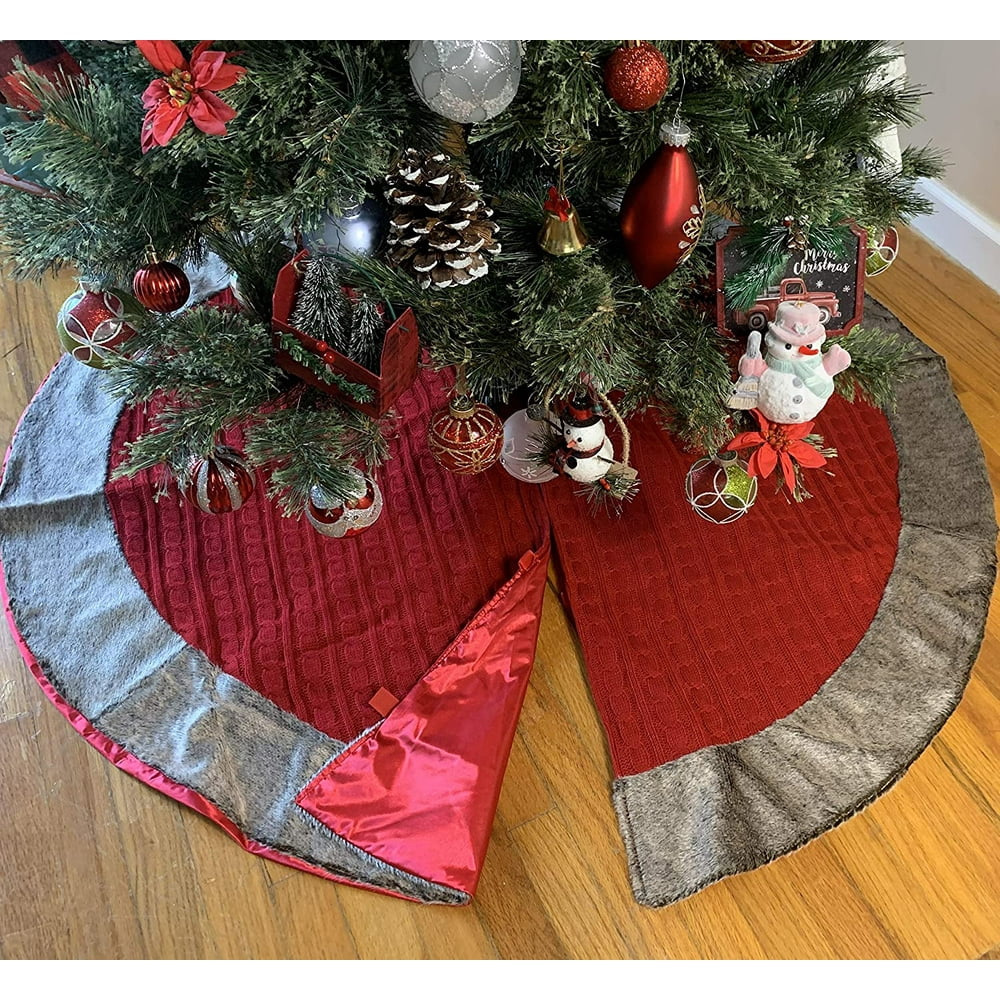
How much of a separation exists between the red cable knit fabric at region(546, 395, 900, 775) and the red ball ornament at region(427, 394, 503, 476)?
16 centimetres

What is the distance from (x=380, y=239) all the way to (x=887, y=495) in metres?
0.76

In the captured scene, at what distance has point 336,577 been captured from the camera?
1.18 metres

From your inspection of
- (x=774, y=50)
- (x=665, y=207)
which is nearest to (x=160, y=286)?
(x=665, y=207)

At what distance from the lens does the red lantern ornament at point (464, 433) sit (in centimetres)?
107

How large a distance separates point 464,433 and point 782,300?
0.39 m

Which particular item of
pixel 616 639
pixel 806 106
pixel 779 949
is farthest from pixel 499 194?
pixel 779 949

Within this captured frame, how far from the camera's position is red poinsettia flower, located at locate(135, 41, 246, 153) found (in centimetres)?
72

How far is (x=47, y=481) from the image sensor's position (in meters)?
1.25

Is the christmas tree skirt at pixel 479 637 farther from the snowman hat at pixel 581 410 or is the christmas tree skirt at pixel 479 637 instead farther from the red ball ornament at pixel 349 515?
the snowman hat at pixel 581 410

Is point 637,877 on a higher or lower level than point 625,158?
lower

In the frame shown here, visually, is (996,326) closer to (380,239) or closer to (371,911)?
(380,239)

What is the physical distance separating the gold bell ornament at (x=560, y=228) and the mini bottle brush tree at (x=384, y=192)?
0.06 ft
